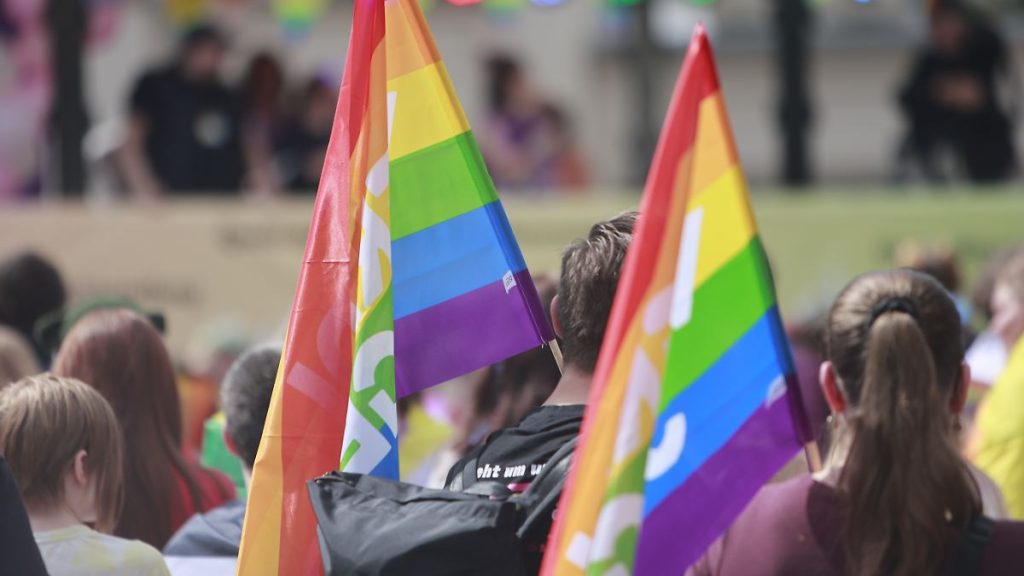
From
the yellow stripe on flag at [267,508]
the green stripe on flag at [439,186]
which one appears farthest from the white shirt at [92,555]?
the green stripe on flag at [439,186]

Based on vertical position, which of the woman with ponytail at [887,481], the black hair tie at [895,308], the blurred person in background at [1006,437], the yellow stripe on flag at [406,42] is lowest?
the blurred person in background at [1006,437]

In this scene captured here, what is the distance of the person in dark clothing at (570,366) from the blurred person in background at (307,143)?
674 centimetres

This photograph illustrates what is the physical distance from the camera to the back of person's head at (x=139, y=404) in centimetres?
411

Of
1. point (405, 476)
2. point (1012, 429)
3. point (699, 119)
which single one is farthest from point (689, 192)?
point (405, 476)

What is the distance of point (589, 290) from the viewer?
2975 millimetres

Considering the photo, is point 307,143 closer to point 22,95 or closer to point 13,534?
point 22,95

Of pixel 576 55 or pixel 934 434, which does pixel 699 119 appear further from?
pixel 576 55

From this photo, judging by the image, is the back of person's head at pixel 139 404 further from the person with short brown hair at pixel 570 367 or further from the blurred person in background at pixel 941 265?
the blurred person in background at pixel 941 265

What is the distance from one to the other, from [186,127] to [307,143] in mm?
768

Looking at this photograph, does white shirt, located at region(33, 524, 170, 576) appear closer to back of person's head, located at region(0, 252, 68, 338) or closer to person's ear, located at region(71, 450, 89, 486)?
person's ear, located at region(71, 450, 89, 486)

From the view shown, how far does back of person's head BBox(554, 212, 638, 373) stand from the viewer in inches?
117

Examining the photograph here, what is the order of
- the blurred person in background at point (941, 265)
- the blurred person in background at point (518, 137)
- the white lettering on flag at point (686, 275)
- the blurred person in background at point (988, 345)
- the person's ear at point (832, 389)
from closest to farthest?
the white lettering on flag at point (686, 275) → the person's ear at point (832, 389) → the blurred person in background at point (988, 345) → the blurred person in background at point (941, 265) → the blurred person in background at point (518, 137)

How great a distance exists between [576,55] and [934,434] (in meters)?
16.7

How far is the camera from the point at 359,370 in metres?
3.09
